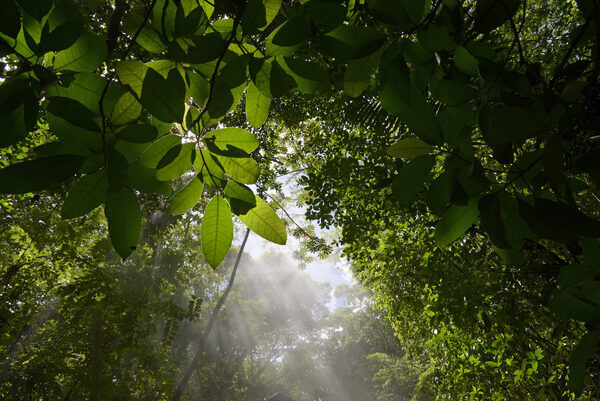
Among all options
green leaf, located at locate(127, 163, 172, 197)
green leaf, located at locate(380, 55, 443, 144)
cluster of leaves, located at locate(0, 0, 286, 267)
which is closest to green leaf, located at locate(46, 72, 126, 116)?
cluster of leaves, located at locate(0, 0, 286, 267)

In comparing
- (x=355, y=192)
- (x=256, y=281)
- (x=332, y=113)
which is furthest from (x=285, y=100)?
(x=256, y=281)

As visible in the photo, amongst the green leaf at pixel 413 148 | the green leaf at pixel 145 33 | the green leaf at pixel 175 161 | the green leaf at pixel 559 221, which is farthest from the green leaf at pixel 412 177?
the green leaf at pixel 145 33

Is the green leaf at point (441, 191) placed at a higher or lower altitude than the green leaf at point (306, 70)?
lower

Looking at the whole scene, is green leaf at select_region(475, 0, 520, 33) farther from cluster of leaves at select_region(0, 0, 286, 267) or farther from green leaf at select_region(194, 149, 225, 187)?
green leaf at select_region(194, 149, 225, 187)

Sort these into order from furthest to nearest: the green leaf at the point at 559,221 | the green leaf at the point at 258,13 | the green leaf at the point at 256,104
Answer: the green leaf at the point at 256,104, the green leaf at the point at 258,13, the green leaf at the point at 559,221

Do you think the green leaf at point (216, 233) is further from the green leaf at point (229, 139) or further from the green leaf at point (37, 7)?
the green leaf at point (37, 7)

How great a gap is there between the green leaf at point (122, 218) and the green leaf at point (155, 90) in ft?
0.50

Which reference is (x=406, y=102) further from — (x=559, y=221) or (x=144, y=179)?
(x=144, y=179)

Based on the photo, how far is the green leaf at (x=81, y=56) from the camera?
1.54ft

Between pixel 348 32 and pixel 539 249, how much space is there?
265 centimetres

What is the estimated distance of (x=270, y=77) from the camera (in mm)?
514

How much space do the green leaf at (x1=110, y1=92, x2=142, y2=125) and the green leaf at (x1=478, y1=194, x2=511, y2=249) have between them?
0.56m

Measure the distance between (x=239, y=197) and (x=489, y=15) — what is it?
534mm

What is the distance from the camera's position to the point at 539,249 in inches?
90.7
